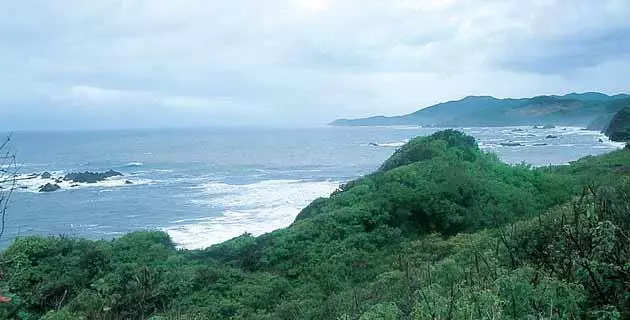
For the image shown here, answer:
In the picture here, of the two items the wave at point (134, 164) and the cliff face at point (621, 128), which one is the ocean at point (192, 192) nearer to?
the wave at point (134, 164)

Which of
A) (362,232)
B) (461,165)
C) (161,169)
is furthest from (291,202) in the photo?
(161,169)

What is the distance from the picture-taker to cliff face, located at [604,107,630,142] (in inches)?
2653

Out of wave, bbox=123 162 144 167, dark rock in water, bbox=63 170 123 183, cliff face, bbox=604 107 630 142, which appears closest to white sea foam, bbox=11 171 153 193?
dark rock in water, bbox=63 170 123 183

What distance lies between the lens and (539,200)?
76.1 ft

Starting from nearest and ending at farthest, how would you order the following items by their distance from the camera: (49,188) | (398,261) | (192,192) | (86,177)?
(398,261), (192,192), (49,188), (86,177)

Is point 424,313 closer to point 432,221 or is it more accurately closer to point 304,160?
point 432,221

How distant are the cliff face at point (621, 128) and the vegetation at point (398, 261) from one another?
1628 inches

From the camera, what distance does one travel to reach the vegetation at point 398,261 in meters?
5.77

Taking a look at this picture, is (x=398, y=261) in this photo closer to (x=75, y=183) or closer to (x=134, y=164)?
(x=75, y=183)

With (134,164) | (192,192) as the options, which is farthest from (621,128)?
(134,164)

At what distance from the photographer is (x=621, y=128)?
71.0m

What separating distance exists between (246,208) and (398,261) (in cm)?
2161

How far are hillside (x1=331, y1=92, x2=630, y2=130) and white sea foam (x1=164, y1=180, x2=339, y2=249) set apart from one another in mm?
82020

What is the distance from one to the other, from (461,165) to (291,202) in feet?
45.9
